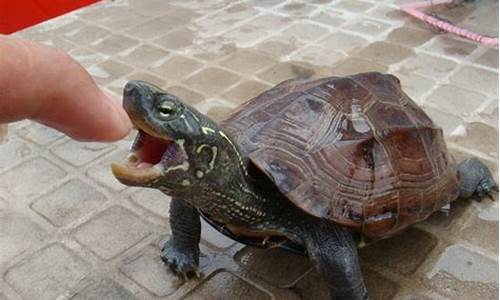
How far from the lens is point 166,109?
1146 millimetres

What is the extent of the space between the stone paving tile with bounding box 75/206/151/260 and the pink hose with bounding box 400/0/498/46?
5.81 feet

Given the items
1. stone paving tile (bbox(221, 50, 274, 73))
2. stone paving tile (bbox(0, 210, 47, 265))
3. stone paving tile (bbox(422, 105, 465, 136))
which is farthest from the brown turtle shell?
stone paving tile (bbox(221, 50, 274, 73))

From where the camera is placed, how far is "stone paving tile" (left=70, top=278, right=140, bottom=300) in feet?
5.18

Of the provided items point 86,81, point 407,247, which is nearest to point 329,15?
point 407,247

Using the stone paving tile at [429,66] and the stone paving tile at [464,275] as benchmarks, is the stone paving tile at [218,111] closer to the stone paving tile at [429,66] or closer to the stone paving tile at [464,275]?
the stone paving tile at [429,66]

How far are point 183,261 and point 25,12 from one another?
221 centimetres

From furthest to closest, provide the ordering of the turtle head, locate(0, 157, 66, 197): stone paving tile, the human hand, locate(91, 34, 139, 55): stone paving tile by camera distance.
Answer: locate(91, 34, 139, 55): stone paving tile, locate(0, 157, 66, 197): stone paving tile, the turtle head, the human hand

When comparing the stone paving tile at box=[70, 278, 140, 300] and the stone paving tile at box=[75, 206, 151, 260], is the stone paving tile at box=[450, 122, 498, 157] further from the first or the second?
the stone paving tile at box=[70, 278, 140, 300]

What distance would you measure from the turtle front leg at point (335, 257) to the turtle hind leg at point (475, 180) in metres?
0.51

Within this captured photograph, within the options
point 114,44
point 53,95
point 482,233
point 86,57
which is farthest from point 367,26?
point 53,95

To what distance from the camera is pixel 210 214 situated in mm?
1415

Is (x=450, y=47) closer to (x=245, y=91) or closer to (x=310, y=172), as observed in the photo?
(x=245, y=91)

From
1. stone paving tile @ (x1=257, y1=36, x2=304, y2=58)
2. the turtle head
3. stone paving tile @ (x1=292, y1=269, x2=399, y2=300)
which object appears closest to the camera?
the turtle head

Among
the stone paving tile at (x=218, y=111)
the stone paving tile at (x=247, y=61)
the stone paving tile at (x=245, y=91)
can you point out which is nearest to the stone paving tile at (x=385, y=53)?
the stone paving tile at (x=247, y=61)
